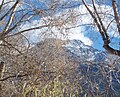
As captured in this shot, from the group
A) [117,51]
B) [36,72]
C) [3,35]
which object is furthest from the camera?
[36,72]

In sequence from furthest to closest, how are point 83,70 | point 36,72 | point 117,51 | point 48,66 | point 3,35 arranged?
point 48,66, point 36,72, point 3,35, point 83,70, point 117,51

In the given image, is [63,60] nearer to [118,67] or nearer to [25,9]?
[25,9]

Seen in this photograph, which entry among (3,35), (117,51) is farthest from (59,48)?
(117,51)

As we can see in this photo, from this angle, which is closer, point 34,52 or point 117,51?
point 117,51

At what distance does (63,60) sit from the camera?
17.1 m

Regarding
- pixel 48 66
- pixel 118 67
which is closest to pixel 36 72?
pixel 48 66

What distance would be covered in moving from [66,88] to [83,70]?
4.21 ft

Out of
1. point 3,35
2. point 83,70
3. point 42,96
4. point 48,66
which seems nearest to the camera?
point 42,96

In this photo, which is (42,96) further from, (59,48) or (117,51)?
(59,48)

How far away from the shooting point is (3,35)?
528 inches

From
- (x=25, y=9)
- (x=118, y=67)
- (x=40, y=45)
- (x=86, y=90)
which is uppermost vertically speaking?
(x=25, y=9)

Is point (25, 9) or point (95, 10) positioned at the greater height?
point (25, 9)

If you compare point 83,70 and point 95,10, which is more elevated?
point 95,10

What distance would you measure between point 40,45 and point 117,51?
874cm
